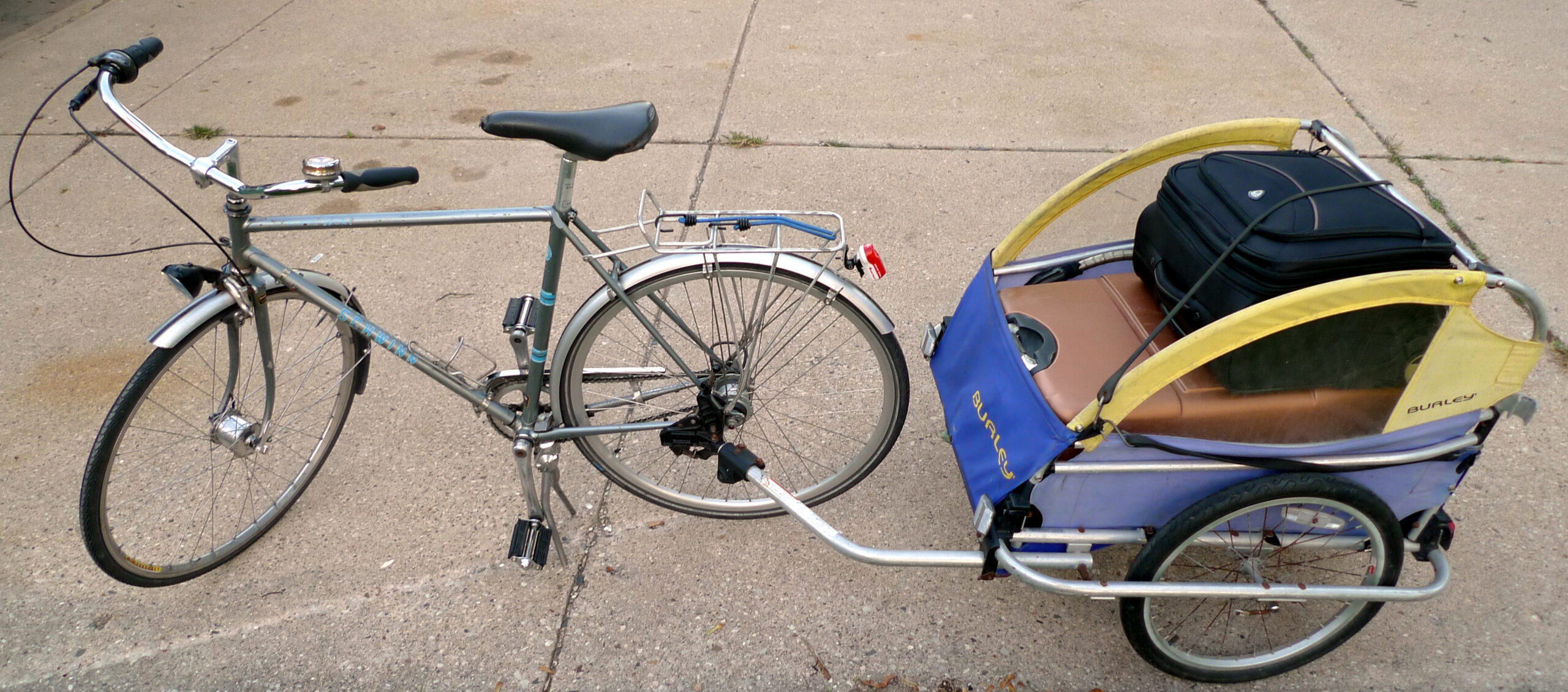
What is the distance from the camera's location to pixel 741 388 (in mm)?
2312

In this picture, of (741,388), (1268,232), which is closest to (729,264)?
(741,388)

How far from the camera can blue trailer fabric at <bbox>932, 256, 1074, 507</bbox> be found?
1817mm

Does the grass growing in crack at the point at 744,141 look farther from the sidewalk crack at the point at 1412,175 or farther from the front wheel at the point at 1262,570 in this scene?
the sidewalk crack at the point at 1412,175

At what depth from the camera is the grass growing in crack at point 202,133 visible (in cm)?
447

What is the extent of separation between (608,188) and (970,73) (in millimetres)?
2228

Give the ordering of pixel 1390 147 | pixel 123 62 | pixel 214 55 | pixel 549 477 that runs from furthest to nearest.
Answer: pixel 214 55
pixel 1390 147
pixel 549 477
pixel 123 62

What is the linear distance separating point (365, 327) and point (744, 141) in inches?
99.7

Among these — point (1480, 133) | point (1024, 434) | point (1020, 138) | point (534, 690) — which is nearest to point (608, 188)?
point (1020, 138)

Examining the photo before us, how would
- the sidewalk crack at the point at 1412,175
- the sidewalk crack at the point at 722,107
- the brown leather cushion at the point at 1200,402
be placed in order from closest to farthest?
the brown leather cushion at the point at 1200,402 → the sidewalk crack at the point at 1412,175 → the sidewalk crack at the point at 722,107

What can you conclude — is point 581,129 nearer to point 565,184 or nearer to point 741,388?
point 565,184

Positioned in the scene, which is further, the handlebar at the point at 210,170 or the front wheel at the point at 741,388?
the front wheel at the point at 741,388

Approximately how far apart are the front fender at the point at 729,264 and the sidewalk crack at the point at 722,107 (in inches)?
69.9

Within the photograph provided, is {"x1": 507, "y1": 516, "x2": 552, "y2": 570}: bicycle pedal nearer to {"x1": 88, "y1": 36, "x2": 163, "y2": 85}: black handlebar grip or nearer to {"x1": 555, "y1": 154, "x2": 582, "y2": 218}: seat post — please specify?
{"x1": 555, "y1": 154, "x2": 582, "y2": 218}: seat post

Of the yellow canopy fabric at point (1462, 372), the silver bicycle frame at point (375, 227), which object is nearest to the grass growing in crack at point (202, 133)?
the silver bicycle frame at point (375, 227)
